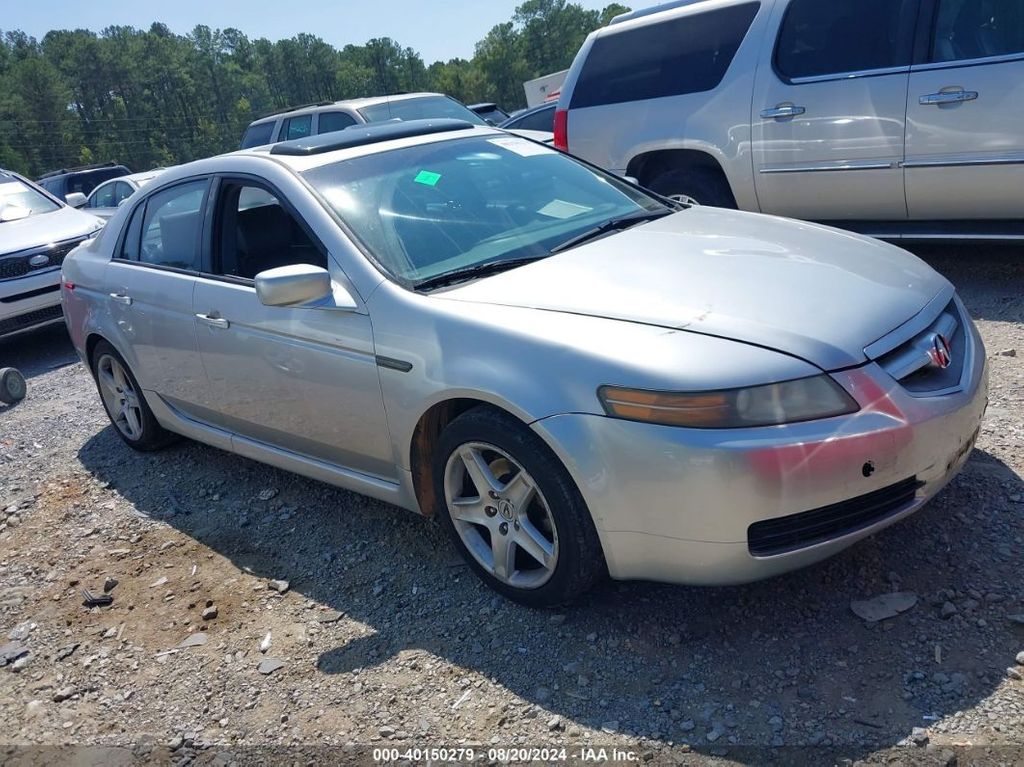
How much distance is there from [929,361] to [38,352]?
8325 mm

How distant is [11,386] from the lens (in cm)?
681

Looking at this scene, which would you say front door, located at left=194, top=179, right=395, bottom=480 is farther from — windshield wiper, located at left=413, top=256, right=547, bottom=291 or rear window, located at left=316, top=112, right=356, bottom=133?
rear window, located at left=316, top=112, right=356, bottom=133

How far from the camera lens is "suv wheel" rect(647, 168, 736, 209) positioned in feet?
21.9

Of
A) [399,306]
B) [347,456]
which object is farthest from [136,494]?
[399,306]

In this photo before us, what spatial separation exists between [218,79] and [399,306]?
97621 mm

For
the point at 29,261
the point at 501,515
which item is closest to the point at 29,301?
the point at 29,261

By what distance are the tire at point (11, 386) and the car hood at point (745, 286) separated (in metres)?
5.02


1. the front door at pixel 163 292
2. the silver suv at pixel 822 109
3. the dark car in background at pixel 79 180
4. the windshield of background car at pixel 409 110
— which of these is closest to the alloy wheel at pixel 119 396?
the front door at pixel 163 292

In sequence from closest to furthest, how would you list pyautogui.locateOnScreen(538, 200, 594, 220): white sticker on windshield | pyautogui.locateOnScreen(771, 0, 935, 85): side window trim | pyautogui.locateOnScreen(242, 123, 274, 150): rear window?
1. pyautogui.locateOnScreen(538, 200, 594, 220): white sticker on windshield
2. pyautogui.locateOnScreen(771, 0, 935, 85): side window trim
3. pyautogui.locateOnScreen(242, 123, 274, 150): rear window

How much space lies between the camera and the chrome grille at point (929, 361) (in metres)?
2.77

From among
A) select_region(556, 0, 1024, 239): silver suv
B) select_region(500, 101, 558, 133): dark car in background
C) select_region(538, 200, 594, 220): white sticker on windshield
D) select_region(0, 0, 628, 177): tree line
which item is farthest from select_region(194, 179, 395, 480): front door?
select_region(0, 0, 628, 177): tree line

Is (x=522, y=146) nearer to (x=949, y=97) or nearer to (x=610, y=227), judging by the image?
(x=610, y=227)

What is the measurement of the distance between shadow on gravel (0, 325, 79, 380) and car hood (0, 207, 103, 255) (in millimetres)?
818

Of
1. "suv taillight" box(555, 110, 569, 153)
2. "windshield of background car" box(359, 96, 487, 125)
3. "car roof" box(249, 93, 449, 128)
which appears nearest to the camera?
"suv taillight" box(555, 110, 569, 153)
